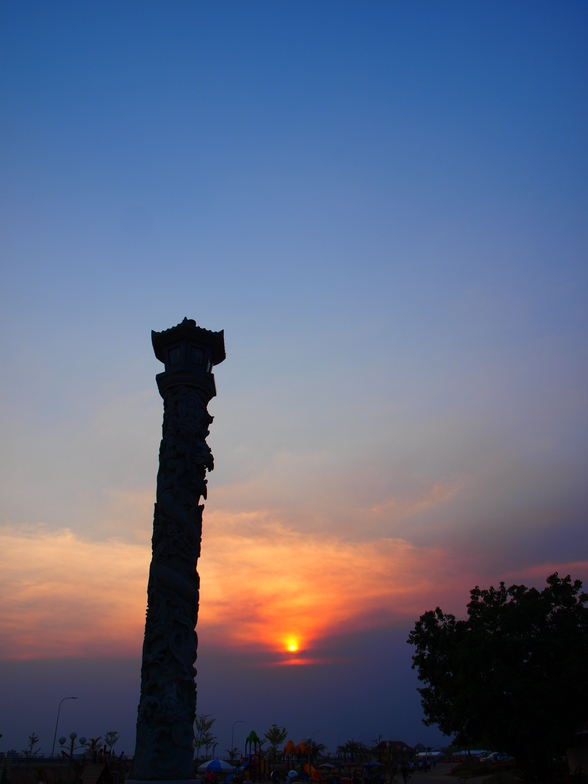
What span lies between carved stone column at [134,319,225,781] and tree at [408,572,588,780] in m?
13.2

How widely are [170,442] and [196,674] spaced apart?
19.0 feet

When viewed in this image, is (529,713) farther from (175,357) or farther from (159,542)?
(175,357)

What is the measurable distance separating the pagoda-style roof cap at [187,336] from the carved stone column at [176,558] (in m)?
0.03

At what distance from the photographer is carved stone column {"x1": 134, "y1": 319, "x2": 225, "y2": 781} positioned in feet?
40.5

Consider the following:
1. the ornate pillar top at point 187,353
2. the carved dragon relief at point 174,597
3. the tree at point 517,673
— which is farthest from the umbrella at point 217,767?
the ornate pillar top at point 187,353

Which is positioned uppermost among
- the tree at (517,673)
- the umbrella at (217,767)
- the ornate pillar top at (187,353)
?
the ornate pillar top at (187,353)

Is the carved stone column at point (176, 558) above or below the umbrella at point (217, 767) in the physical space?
above

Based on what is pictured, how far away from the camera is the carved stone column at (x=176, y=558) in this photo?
40.5ft

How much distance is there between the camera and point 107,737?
5475cm

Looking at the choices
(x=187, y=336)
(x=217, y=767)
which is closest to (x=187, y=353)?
(x=187, y=336)

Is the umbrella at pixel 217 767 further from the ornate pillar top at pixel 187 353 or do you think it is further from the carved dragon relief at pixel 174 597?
the ornate pillar top at pixel 187 353

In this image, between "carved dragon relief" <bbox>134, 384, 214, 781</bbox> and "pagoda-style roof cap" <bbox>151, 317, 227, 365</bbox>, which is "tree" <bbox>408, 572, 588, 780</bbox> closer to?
"carved dragon relief" <bbox>134, 384, 214, 781</bbox>

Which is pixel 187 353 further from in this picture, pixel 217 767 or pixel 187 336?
pixel 217 767

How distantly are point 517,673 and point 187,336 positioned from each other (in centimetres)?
1737
